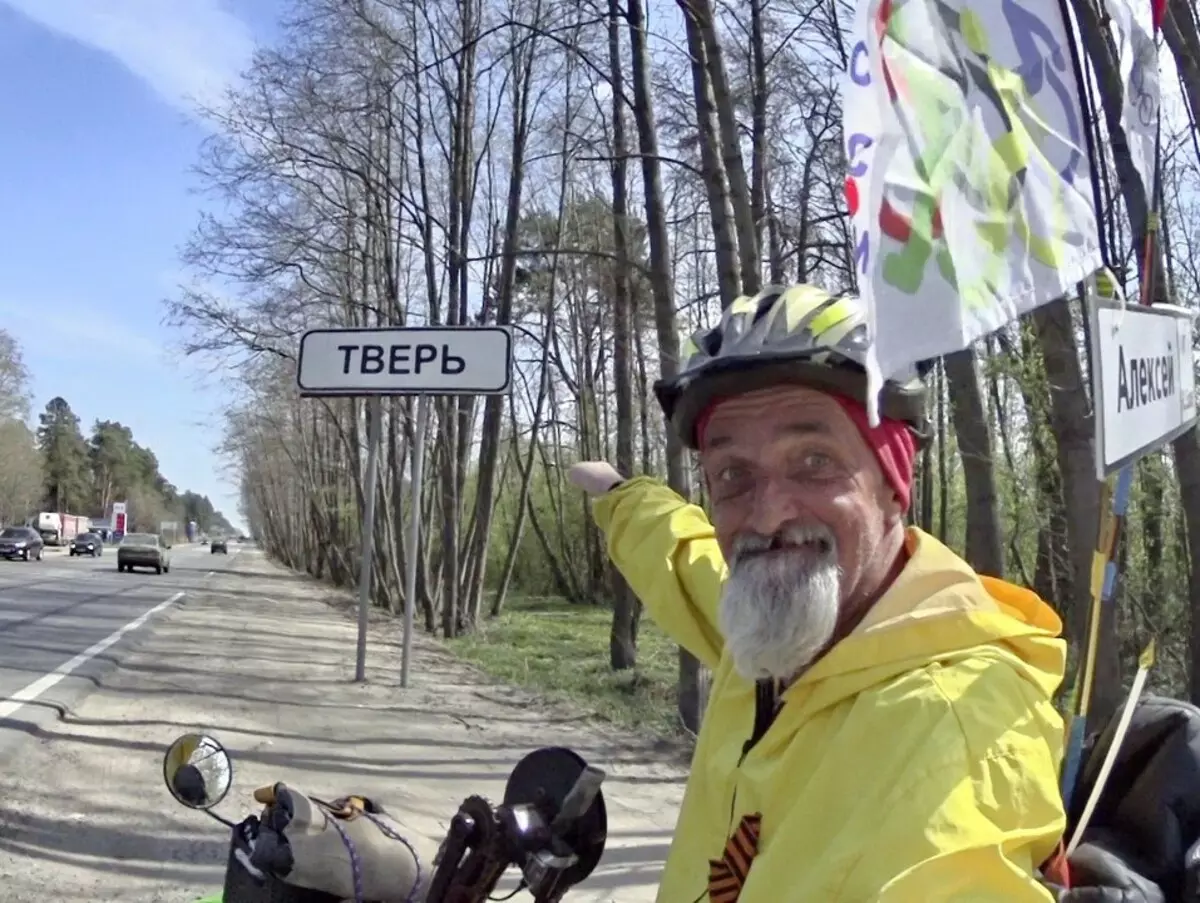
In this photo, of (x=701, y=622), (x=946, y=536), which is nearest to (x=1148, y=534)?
(x=946, y=536)

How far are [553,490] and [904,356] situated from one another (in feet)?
143

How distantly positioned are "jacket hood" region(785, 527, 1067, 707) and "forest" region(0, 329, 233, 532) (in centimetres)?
8351

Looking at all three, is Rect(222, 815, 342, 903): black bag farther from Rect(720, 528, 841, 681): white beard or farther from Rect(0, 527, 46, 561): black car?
Rect(0, 527, 46, 561): black car

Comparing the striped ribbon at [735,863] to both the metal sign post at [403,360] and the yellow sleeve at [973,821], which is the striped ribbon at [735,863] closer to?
the yellow sleeve at [973,821]

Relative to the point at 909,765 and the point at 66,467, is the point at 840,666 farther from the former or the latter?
the point at 66,467

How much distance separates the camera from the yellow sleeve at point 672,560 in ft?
9.01

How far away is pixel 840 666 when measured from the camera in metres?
1.77

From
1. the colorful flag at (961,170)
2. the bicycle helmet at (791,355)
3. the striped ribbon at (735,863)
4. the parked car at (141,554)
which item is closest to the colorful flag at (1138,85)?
the colorful flag at (961,170)

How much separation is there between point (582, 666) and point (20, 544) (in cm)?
4261

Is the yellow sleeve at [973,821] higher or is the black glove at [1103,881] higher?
the yellow sleeve at [973,821]

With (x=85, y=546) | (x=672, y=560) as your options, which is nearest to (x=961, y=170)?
(x=672, y=560)

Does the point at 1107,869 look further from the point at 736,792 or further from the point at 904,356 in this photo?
the point at 904,356

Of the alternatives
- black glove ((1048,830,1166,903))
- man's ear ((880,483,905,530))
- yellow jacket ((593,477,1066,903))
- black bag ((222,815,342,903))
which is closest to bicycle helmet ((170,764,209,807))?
black bag ((222,815,342,903))

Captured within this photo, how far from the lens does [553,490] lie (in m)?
44.9
